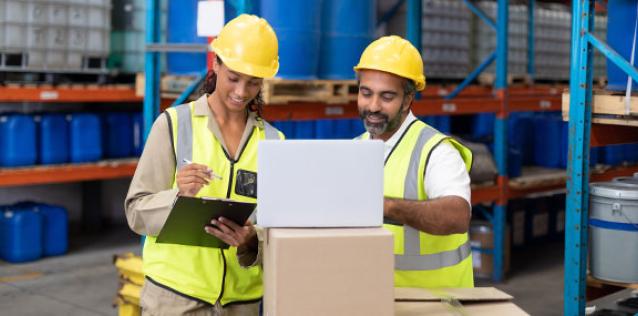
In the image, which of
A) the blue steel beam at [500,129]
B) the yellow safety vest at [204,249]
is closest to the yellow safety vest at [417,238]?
the yellow safety vest at [204,249]

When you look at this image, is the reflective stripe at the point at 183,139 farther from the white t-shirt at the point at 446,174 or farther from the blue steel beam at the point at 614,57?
the blue steel beam at the point at 614,57

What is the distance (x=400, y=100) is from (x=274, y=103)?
3.23 metres

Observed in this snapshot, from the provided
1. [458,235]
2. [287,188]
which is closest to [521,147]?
[458,235]

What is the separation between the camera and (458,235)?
10.7ft

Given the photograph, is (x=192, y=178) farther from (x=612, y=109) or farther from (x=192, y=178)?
(x=612, y=109)

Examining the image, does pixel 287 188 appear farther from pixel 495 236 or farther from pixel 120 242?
pixel 120 242

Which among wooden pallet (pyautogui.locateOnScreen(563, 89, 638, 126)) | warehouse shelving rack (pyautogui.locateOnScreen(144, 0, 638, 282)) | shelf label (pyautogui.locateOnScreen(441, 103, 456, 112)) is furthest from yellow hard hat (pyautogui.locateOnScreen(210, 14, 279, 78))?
shelf label (pyautogui.locateOnScreen(441, 103, 456, 112))

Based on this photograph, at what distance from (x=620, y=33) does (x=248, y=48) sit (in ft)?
9.91

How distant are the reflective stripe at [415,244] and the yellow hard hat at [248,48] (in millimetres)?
648

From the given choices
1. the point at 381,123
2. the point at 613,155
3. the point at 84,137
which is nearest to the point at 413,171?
the point at 381,123

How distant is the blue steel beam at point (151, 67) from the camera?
6.46m

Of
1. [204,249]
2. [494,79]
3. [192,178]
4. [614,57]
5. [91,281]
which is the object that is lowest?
[91,281]

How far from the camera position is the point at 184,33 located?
22.6 feet

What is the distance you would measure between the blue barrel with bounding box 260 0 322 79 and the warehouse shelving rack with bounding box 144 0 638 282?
365 millimetres
